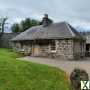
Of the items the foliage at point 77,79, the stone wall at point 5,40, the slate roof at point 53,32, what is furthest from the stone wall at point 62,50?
the foliage at point 77,79

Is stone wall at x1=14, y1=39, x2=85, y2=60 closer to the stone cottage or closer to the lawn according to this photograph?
the stone cottage

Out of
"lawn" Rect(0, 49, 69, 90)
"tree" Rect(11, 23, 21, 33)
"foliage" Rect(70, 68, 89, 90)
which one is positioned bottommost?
"lawn" Rect(0, 49, 69, 90)

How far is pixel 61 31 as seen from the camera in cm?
2720

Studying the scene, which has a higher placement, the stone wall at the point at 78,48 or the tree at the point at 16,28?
the tree at the point at 16,28

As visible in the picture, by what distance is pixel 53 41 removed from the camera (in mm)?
26719

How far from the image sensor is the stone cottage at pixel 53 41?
25719 mm

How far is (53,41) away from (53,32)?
1.54m

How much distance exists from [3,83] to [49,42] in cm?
1677

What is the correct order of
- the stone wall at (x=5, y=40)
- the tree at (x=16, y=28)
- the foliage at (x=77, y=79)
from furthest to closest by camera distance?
the tree at (x=16, y=28)
the stone wall at (x=5, y=40)
the foliage at (x=77, y=79)

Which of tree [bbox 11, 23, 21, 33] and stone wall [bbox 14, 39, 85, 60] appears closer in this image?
stone wall [bbox 14, 39, 85, 60]

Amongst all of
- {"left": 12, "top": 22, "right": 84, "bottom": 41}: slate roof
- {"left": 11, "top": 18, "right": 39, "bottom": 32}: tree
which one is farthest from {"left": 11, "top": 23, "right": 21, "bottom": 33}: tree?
{"left": 12, "top": 22, "right": 84, "bottom": 41}: slate roof

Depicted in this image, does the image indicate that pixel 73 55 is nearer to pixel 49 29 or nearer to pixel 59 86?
pixel 49 29

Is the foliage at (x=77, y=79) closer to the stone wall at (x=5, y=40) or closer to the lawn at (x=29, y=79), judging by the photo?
the lawn at (x=29, y=79)

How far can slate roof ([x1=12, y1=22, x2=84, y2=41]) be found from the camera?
26.2m
